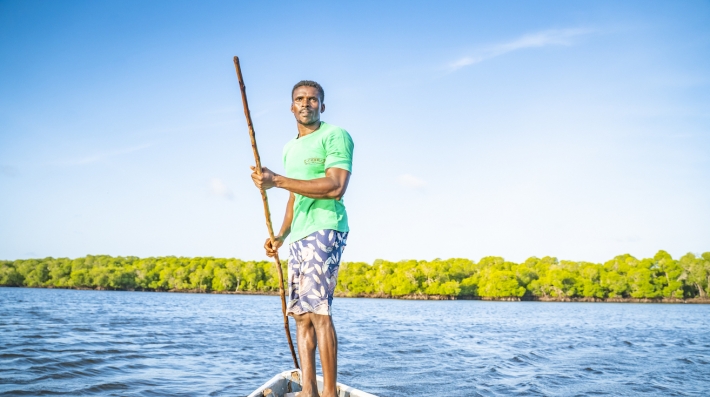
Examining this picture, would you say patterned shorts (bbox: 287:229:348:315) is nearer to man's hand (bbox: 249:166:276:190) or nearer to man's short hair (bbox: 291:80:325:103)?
man's hand (bbox: 249:166:276:190)

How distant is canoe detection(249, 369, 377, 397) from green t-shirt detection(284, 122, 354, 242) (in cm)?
140

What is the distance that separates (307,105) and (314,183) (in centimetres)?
72

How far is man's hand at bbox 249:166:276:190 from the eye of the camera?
375cm

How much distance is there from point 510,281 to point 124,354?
4650 inches

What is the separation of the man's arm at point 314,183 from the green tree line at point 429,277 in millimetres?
123291

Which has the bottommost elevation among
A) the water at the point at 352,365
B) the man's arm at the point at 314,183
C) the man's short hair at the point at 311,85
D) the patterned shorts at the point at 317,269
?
the water at the point at 352,365

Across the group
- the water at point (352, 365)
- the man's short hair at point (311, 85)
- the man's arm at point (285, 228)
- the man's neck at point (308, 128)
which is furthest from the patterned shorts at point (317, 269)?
the water at point (352, 365)

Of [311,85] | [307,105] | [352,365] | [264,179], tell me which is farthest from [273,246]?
[352,365]

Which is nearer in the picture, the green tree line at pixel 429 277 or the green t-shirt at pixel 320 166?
the green t-shirt at pixel 320 166

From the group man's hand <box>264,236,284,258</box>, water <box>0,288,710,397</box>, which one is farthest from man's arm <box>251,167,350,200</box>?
water <box>0,288,710,397</box>

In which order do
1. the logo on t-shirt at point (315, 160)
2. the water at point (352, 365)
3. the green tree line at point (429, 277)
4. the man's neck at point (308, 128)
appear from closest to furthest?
the logo on t-shirt at point (315, 160) < the man's neck at point (308, 128) < the water at point (352, 365) < the green tree line at point (429, 277)

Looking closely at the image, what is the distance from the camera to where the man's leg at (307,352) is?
396 centimetres

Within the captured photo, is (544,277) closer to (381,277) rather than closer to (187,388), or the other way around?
(381,277)

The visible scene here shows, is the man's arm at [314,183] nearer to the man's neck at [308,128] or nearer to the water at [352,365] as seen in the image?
the man's neck at [308,128]
